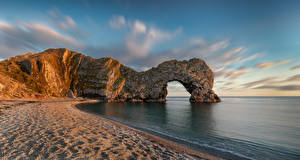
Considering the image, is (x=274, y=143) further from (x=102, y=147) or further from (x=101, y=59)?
(x=101, y=59)

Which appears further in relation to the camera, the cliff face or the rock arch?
the rock arch

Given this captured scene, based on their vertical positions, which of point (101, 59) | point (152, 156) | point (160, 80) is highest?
point (101, 59)

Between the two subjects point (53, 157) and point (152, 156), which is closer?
point (53, 157)

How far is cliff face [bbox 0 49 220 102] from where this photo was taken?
78.8 metres

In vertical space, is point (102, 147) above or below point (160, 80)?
below

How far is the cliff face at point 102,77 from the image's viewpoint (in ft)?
258

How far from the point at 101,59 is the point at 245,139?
118549 mm

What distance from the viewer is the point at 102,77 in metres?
101

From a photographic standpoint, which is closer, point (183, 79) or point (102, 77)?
point (183, 79)

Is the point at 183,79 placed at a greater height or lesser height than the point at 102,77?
lesser

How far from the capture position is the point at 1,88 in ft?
161

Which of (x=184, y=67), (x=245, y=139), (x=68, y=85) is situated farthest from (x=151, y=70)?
(x=245, y=139)

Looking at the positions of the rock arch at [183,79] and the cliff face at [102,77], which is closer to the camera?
the cliff face at [102,77]

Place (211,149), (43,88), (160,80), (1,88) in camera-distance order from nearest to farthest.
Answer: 1. (211,149)
2. (1,88)
3. (43,88)
4. (160,80)
